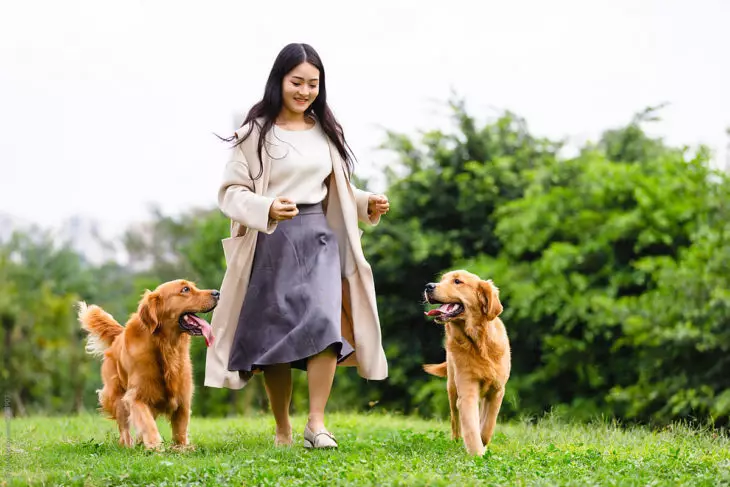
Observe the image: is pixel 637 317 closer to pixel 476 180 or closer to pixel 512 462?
pixel 476 180

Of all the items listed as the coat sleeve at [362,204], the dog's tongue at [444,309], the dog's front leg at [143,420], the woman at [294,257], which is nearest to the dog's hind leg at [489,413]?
the dog's tongue at [444,309]

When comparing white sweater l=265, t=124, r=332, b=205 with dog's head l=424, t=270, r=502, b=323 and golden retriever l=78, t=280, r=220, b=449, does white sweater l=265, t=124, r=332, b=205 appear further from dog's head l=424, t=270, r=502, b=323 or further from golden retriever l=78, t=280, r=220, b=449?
dog's head l=424, t=270, r=502, b=323

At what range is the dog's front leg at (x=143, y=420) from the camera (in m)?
6.62

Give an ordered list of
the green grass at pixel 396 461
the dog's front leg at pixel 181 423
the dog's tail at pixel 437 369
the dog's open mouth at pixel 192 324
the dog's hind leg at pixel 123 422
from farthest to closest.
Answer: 1. the dog's tail at pixel 437 369
2. the dog's hind leg at pixel 123 422
3. the dog's front leg at pixel 181 423
4. the dog's open mouth at pixel 192 324
5. the green grass at pixel 396 461

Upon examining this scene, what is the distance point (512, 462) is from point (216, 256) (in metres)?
25.6

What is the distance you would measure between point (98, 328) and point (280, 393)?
174 cm

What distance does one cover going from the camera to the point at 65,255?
46656 millimetres

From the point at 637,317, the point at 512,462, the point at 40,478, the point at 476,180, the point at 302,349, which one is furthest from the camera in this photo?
the point at 476,180

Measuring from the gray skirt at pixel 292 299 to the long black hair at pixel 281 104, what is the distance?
0.47 m

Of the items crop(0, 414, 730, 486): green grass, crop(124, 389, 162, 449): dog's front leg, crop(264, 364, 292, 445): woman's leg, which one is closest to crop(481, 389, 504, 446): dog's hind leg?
crop(0, 414, 730, 486): green grass

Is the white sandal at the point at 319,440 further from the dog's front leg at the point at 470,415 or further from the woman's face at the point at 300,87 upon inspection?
the woman's face at the point at 300,87

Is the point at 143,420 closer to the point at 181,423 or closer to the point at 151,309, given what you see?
the point at 181,423

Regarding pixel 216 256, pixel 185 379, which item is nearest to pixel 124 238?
pixel 216 256

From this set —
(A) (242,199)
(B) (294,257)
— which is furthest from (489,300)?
(A) (242,199)
